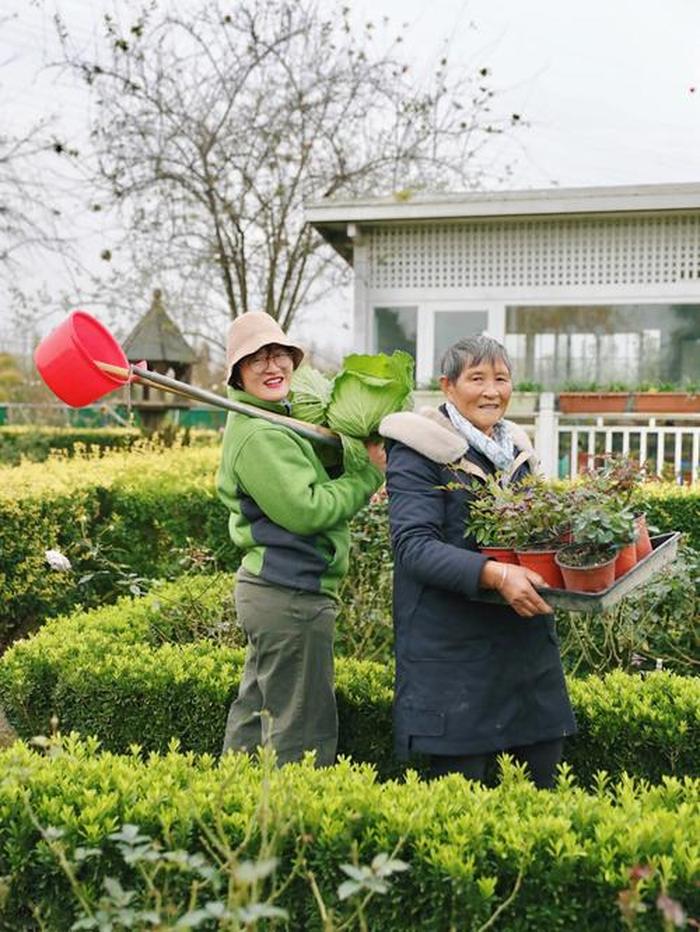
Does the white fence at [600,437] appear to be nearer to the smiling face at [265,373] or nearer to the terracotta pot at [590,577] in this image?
the smiling face at [265,373]

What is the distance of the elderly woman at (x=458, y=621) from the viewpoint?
2.72 meters

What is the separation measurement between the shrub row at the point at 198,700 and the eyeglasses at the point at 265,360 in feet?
3.91

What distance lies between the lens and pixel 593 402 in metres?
12.4

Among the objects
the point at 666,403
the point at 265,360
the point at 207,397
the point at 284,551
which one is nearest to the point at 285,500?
the point at 284,551

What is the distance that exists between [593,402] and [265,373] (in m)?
9.88

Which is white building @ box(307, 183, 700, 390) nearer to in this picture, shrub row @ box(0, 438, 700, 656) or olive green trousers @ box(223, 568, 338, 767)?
shrub row @ box(0, 438, 700, 656)

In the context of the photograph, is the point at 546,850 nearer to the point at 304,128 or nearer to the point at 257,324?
the point at 257,324

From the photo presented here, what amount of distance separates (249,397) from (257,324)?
0.78 ft

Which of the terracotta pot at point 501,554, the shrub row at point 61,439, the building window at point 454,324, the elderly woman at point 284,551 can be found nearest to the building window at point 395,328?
the building window at point 454,324

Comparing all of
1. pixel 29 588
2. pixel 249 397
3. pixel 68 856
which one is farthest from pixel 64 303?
pixel 68 856

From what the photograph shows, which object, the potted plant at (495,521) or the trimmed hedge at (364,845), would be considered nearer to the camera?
the trimmed hedge at (364,845)

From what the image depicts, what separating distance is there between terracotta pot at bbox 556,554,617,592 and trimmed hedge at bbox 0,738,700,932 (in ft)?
1.58

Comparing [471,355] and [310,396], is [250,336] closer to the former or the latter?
[310,396]

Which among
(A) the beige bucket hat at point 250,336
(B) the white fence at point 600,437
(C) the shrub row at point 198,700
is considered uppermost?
(A) the beige bucket hat at point 250,336
